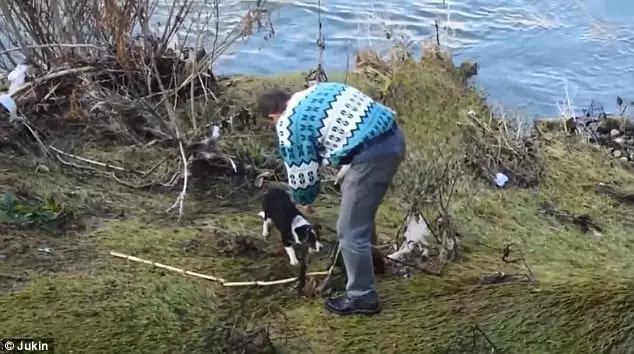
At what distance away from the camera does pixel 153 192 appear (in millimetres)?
7543

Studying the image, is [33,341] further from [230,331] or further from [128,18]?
[128,18]

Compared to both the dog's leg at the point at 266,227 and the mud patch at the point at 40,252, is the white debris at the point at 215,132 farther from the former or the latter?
the mud patch at the point at 40,252

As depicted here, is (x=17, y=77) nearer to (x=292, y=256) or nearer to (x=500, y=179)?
(x=292, y=256)

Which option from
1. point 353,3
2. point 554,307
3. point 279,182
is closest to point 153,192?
point 279,182

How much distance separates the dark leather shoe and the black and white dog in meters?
0.52

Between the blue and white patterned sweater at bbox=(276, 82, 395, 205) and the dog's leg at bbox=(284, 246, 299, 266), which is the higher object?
the blue and white patterned sweater at bbox=(276, 82, 395, 205)

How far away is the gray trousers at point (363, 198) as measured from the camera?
5480 mm

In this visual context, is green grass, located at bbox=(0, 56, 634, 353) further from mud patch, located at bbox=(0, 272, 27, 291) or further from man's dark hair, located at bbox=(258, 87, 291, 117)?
man's dark hair, located at bbox=(258, 87, 291, 117)

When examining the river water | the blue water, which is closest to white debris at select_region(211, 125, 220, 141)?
the river water

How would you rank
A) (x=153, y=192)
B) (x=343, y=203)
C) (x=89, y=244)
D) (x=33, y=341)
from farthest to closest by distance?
(x=153, y=192) → (x=89, y=244) → (x=343, y=203) → (x=33, y=341)

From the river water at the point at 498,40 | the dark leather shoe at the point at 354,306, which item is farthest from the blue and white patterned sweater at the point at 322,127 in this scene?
the river water at the point at 498,40

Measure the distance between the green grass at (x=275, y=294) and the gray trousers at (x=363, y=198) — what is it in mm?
301

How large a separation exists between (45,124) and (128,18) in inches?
41.5

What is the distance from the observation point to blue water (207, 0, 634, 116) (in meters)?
11.4
